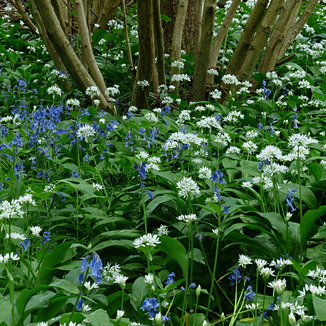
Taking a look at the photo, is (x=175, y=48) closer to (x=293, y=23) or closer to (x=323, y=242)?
(x=293, y=23)

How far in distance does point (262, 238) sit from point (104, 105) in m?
2.93

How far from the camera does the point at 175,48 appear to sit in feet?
18.7

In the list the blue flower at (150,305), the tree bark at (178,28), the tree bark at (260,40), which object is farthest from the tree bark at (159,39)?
the blue flower at (150,305)

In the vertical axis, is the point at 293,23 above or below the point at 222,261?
above

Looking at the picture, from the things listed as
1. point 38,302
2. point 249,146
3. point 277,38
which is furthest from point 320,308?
point 277,38

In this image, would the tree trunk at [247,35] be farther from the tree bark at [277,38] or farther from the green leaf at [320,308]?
the green leaf at [320,308]

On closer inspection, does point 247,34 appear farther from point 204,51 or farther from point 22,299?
point 22,299

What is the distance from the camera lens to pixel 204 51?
198 inches

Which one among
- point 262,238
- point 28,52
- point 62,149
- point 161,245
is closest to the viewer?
point 161,245

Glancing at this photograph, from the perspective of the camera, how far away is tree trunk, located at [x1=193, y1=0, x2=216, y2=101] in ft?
15.9

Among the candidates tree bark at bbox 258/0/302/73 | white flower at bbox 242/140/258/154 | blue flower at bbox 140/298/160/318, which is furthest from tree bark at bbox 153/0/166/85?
blue flower at bbox 140/298/160/318

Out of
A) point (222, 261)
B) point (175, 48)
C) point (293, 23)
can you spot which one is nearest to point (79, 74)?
point (175, 48)

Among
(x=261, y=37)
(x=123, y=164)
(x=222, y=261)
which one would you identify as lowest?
(x=222, y=261)

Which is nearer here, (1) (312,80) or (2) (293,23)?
(1) (312,80)
